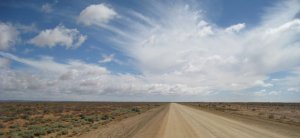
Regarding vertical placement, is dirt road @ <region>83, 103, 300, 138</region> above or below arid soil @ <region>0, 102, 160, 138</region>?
above

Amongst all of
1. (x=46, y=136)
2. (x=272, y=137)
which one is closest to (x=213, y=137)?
(x=272, y=137)

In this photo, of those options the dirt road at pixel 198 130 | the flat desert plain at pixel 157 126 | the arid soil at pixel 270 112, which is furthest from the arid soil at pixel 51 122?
the arid soil at pixel 270 112

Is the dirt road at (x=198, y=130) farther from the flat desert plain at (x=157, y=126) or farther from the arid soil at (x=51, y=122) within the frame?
the arid soil at (x=51, y=122)

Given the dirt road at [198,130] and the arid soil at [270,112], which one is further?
the arid soil at [270,112]

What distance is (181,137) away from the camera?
13508mm

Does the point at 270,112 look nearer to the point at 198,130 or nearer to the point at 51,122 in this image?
the point at 198,130

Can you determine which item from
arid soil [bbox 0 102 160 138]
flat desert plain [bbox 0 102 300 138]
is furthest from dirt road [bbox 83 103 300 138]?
arid soil [bbox 0 102 160 138]

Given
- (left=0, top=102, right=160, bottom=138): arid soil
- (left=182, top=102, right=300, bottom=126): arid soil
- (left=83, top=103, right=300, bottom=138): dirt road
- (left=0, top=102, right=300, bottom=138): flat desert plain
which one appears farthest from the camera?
(left=182, top=102, right=300, bottom=126): arid soil

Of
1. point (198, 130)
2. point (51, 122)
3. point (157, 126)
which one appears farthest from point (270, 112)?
point (51, 122)

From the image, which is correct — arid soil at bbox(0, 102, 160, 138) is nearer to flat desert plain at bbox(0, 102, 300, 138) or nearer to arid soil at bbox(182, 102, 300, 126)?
flat desert plain at bbox(0, 102, 300, 138)

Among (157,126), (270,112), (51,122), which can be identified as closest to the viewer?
(157,126)

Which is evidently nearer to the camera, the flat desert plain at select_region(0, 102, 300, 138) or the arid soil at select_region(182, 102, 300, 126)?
the flat desert plain at select_region(0, 102, 300, 138)

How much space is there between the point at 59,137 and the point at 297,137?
14306 millimetres

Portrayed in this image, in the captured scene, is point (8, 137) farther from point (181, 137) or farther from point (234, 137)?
point (234, 137)
